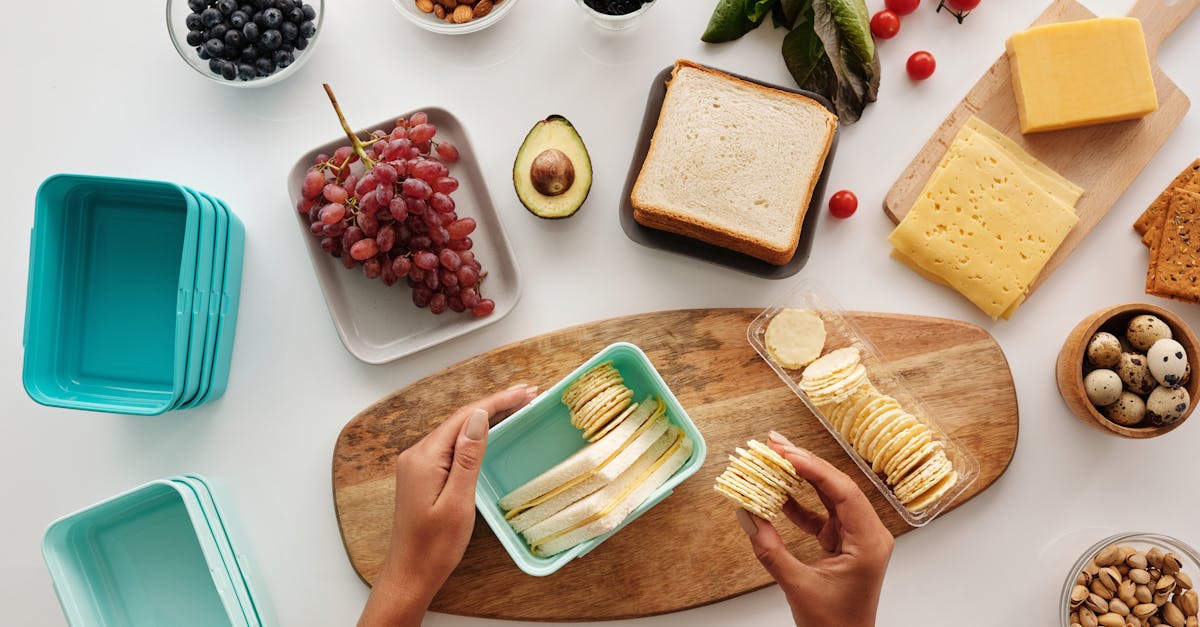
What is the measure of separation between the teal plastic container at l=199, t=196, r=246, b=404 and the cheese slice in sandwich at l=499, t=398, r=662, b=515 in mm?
693

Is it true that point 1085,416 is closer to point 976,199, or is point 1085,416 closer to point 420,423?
point 976,199

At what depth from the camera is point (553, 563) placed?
151 centimetres

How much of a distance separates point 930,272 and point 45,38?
A: 208 cm

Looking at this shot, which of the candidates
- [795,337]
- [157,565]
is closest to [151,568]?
[157,565]

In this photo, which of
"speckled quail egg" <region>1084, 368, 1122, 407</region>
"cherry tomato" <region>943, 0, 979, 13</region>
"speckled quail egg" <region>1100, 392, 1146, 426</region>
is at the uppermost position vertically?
"cherry tomato" <region>943, 0, 979, 13</region>

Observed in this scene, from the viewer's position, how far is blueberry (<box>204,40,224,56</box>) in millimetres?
1658

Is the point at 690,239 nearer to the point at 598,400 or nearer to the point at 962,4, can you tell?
the point at 598,400

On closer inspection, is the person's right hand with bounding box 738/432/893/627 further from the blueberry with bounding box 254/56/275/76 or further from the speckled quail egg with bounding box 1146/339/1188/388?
the blueberry with bounding box 254/56/275/76

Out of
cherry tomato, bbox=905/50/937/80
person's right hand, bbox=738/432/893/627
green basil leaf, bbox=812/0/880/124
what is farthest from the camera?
cherry tomato, bbox=905/50/937/80

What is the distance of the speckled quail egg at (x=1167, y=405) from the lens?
63.2 inches

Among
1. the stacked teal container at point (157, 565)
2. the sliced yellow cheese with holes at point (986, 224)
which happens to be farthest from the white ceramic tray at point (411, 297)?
the sliced yellow cheese with holes at point (986, 224)

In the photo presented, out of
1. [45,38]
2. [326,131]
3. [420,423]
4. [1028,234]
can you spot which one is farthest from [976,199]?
[45,38]

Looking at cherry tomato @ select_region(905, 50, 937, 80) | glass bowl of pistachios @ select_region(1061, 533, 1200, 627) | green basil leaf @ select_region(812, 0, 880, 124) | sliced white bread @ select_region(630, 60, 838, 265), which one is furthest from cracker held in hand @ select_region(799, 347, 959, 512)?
cherry tomato @ select_region(905, 50, 937, 80)

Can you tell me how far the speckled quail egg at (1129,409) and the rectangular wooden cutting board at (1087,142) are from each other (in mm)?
294
